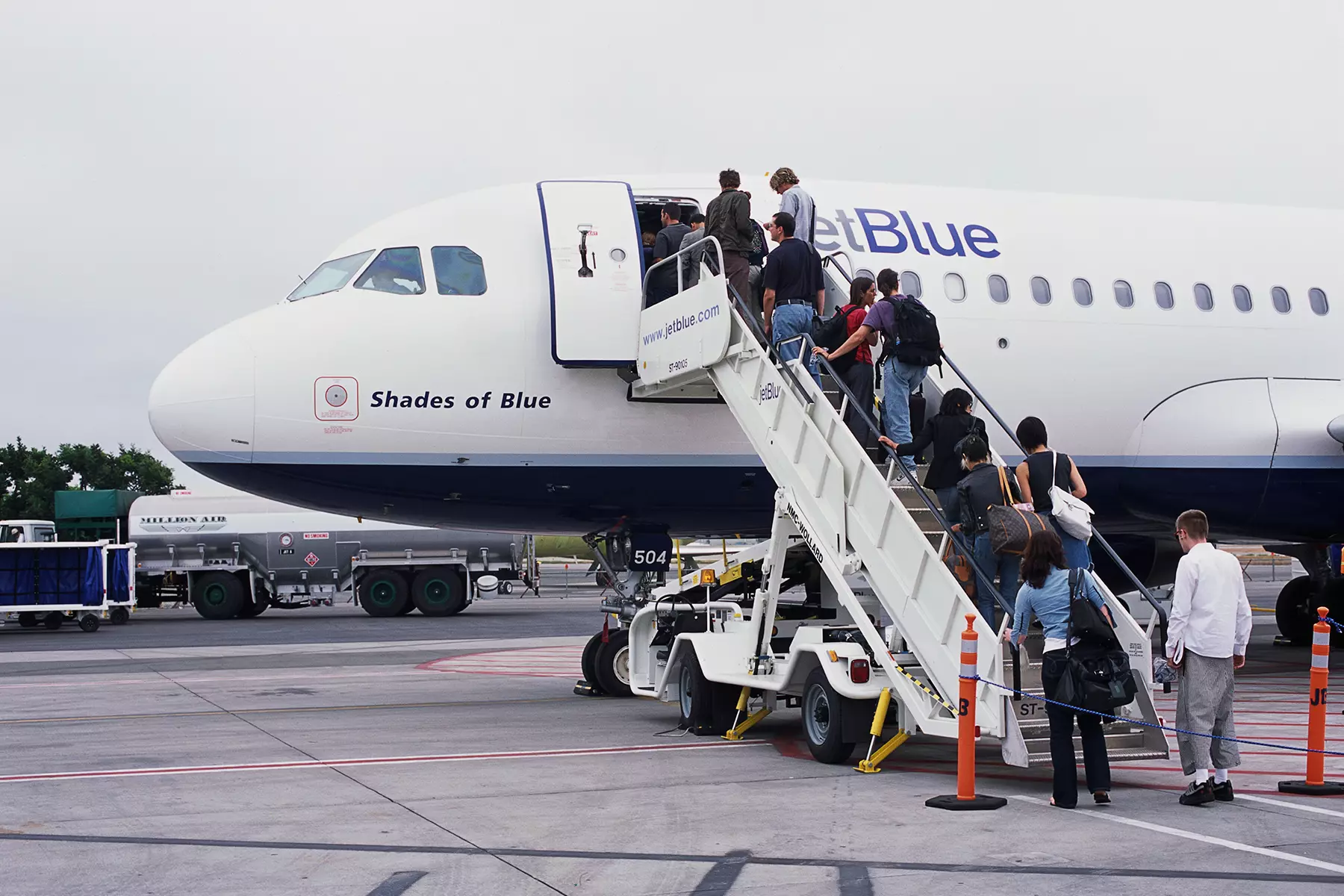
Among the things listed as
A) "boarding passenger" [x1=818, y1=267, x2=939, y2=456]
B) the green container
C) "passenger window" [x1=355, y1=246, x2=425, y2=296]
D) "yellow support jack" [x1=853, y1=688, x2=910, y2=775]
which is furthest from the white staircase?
the green container

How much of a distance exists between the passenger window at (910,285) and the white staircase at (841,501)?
2.55 m

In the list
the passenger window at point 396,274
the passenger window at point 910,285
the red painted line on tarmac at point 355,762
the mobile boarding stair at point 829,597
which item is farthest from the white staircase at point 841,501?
the passenger window at point 910,285

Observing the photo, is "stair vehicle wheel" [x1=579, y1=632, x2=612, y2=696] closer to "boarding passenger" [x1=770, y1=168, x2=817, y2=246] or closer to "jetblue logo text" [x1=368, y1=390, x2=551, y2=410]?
"jetblue logo text" [x1=368, y1=390, x2=551, y2=410]

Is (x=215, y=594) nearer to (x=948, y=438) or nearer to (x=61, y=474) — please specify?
(x=948, y=438)

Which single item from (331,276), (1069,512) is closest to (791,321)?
(1069,512)

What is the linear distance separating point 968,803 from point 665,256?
672 cm

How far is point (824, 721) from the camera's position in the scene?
9.89 m

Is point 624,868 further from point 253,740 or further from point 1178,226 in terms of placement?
point 1178,226

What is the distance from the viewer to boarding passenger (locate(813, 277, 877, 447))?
11070 millimetres

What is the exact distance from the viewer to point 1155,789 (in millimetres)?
8648

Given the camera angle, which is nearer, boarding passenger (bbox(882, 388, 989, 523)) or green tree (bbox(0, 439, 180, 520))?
boarding passenger (bbox(882, 388, 989, 523))

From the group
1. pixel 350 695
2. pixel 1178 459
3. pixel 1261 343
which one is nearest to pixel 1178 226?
pixel 1261 343

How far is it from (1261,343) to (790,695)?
7.48m

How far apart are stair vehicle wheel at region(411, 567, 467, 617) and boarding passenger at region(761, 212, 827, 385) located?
2499 centimetres
